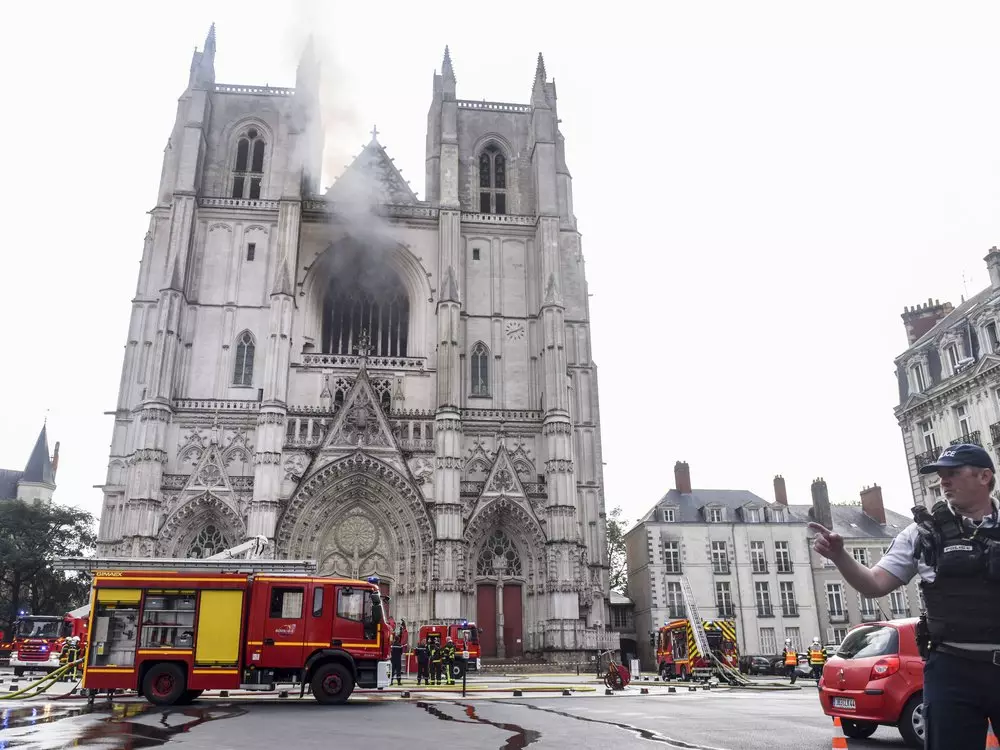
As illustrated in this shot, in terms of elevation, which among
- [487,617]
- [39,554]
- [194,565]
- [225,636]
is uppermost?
[39,554]

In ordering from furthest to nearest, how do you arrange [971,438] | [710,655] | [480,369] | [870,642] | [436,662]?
1. [480,369]
2. [971,438]
3. [710,655]
4. [436,662]
5. [870,642]

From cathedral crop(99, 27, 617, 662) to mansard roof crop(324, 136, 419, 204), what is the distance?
118mm

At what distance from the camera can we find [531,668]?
29766mm

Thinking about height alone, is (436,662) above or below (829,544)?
below

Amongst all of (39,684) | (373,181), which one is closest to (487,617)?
(39,684)

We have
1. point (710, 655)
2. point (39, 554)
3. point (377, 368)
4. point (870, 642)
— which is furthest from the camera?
point (39, 554)

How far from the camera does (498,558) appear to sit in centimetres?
3369

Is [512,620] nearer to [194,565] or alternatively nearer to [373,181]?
[194,565]

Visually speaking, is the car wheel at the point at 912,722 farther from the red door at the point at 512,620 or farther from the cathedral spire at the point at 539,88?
the cathedral spire at the point at 539,88

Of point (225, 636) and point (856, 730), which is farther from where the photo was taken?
point (225, 636)

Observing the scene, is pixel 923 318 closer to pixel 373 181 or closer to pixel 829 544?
pixel 373 181

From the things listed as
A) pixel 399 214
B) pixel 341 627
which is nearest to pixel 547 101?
pixel 399 214

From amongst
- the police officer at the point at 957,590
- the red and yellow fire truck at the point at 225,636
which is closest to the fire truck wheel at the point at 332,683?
the red and yellow fire truck at the point at 225,636

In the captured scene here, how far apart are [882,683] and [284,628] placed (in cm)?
1053
